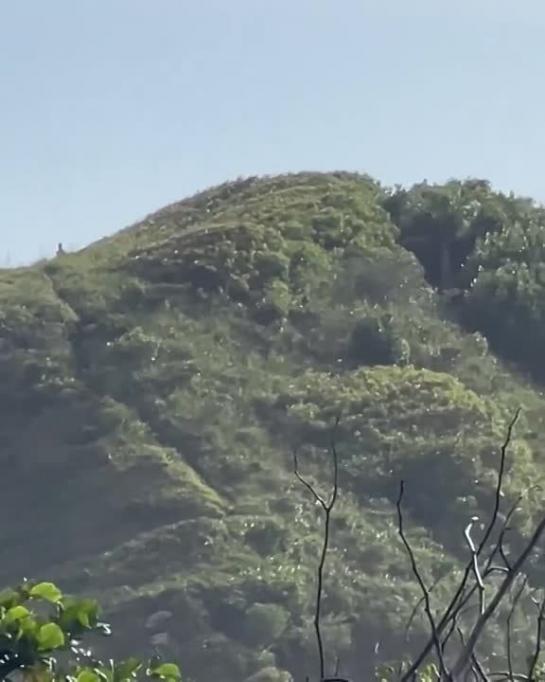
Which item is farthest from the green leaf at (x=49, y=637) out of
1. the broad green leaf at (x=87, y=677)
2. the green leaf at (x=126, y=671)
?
the green leaf at (x=126, y=671)

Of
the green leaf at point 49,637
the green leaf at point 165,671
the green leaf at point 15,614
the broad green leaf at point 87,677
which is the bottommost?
the green leaf at point 165,671

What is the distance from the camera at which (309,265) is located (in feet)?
130

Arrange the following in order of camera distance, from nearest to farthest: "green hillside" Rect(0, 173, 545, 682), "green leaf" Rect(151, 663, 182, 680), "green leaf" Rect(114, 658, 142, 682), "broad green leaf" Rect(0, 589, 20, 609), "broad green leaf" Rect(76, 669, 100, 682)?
"broad green leaf" Rect(76, 669, 100, 682) < "broad green leaf" Rect(0, 589, 20, 609) < "green leaf" Rect(114, 658, 142, 682) < "green leaf" Rect(151, 663, 182, 680) < "green hillside" Rect(0, 173, 545, 682)

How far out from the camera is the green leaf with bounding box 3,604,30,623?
18.7ft

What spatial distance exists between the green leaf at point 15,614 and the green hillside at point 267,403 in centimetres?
1919

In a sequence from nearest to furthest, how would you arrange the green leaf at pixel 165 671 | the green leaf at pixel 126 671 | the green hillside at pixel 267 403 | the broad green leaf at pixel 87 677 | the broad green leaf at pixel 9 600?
the broad green leaf at pixel 87 677
the broad green leaf at pixel 9 600
the green leaf at pixel 126 671
the green leaf at pixel 165 671
the green hillside at pixel 267 403

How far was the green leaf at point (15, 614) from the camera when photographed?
5.71 meters

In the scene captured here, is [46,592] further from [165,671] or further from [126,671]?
[165,671]

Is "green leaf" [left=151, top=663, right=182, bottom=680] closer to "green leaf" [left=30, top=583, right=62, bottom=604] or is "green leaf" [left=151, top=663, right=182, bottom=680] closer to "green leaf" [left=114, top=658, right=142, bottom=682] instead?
"green leaf" [left=114, top=658, right=142, bottom=682]

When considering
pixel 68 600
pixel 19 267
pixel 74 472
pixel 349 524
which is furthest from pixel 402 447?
pixel 68 600

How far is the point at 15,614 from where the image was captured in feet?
18.8

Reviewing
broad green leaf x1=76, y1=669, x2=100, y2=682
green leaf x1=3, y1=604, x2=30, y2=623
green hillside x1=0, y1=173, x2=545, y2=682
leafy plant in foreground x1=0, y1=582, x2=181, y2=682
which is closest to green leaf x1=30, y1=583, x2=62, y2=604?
leafy plant in foreground x1=0, y1=582, x2=181, y2=682

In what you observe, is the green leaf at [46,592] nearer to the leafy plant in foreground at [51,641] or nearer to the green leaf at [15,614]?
the leafy plant in foreground at [51,641]

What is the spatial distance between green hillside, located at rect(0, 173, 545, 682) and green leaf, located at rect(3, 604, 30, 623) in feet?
63.0
